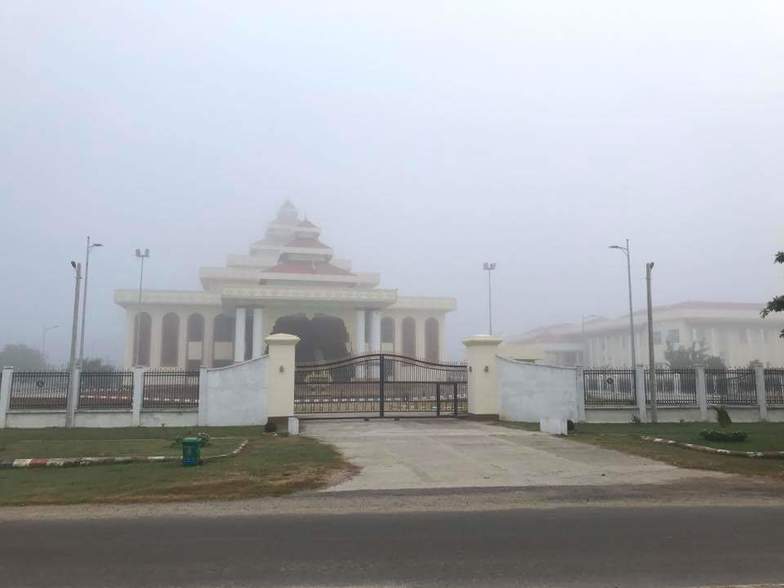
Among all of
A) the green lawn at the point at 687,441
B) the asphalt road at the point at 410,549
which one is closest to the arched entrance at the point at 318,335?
the green lawn at the point at 687,441

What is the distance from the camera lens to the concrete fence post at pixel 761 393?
22.9 meters

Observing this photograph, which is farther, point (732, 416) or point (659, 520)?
point (732, 416)

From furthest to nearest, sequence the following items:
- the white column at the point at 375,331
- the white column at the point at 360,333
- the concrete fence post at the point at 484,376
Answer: the white column at the point at 375,331 < the white column at the point at 360,333 < the concrete fence post at the point at 484,376

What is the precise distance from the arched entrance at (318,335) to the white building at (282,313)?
0.32 ft

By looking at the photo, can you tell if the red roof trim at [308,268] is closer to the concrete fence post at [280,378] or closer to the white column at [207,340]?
the white column at [207,340]

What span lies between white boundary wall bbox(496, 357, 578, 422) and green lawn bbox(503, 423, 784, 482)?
985 millimetres

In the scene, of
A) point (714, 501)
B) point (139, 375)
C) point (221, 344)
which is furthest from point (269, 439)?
point (221, 344)

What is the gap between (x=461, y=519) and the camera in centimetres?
754

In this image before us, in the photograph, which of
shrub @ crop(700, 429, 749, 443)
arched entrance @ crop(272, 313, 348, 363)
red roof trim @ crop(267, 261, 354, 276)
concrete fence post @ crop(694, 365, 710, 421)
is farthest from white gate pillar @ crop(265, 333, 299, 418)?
red roof trim @ crop(267, 261, 354, 276)

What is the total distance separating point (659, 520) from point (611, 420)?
15.5 meters

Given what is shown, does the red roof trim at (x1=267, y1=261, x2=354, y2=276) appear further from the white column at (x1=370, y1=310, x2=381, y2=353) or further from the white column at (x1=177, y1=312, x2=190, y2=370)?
the white column at (x1=177, y1=312, x2=190, y2=370)

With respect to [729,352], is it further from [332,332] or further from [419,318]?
[332,332]

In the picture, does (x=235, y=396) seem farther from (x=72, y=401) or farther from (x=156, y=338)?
(x=156, y=338)

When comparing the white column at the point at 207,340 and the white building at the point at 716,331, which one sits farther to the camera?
the white building at the point at 716,331
